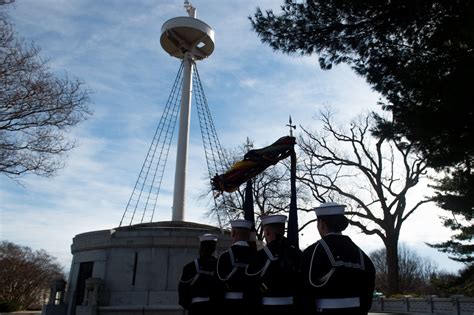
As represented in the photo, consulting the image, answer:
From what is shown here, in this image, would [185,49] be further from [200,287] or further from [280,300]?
[280,300]

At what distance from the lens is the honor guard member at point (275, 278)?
14.7ft

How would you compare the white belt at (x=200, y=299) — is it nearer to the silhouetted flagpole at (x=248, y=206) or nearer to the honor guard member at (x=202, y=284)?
the honor guard member at (x=202, y=284)

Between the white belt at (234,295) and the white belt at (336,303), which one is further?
the white belt at (234,295)

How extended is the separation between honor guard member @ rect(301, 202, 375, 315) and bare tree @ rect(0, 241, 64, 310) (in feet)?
127

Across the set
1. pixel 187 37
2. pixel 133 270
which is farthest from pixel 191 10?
pixel 133 270

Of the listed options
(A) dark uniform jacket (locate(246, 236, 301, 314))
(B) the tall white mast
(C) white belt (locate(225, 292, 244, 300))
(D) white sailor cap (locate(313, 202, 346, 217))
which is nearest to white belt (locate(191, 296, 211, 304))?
(C) white belt (locate(225, 292, 244, 300))

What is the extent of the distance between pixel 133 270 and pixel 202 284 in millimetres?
7065

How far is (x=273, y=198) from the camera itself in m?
Answer: 28.1

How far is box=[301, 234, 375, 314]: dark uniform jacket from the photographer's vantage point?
149 inches

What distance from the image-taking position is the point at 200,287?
5.89m

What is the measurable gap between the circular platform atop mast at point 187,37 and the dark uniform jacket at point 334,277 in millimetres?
17697

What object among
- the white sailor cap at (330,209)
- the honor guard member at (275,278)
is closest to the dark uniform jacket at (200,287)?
the honor guard member at (275,278)

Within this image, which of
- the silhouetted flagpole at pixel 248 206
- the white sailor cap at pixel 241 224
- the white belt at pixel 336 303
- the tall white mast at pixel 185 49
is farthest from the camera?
the tall white mast at pixel 185 49

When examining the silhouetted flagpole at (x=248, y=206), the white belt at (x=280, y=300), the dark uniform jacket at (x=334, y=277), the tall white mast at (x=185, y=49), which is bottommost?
the white belt at (x=280, y=300)
